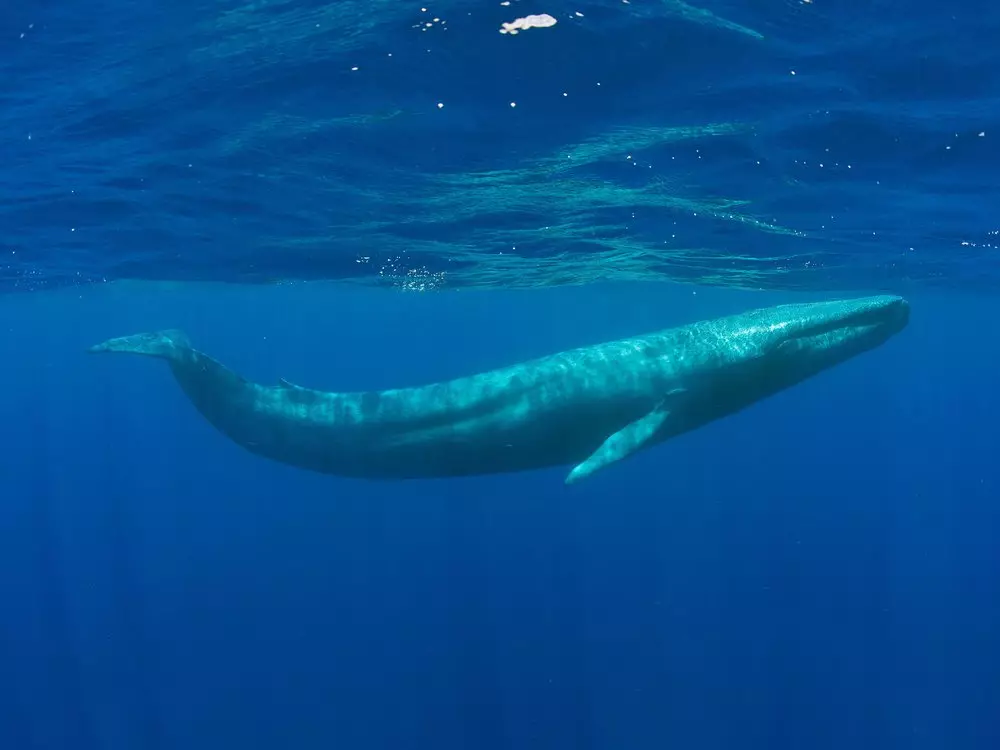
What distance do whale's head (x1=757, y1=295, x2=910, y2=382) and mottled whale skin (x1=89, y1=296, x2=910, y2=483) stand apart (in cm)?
2

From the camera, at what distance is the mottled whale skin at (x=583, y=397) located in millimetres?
10078

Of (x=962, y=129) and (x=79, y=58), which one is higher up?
(x=79, y=58)

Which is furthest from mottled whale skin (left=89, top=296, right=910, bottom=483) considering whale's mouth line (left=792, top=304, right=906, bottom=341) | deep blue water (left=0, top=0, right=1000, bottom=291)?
deep blue water (left=0, top=0, right=1000, bottom=291)

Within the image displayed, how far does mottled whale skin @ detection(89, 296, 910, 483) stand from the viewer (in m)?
10.1

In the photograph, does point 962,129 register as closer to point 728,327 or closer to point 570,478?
point 728,327

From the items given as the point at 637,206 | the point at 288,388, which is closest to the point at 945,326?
the point at 637,206

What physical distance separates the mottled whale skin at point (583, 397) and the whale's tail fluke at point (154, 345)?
31mm

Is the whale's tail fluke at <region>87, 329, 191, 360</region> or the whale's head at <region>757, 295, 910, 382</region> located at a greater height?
the whale's tail fluke at <region>87, 329, 191, 360</region>

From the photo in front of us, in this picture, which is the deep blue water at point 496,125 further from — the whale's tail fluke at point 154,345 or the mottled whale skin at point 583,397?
the whale's tail fluke at point 154,345

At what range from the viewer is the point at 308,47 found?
10484 millimetres

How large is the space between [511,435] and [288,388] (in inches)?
149

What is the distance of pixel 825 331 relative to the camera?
33.0 ft

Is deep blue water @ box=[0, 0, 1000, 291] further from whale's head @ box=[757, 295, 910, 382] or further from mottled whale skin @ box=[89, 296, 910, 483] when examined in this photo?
mottled whale skin @ box=[89, 296, 910, 483]

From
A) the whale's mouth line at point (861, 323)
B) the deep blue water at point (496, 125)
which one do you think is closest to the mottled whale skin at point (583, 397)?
the whale's mouth line at point (861, 323)
